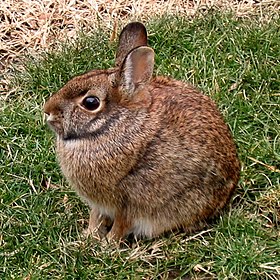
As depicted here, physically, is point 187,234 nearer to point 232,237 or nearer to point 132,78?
point 232,237

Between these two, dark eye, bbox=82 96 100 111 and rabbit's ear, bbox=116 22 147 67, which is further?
rabbit's ear, bbox=116 22 147 67

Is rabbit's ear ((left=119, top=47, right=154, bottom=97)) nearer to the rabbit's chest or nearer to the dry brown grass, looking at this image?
the rabbit's chest

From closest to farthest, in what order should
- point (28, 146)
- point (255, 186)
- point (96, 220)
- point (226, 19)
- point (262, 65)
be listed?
point (96, 220), point (255, 186), point (28, 146), point (262, 65), point (226, 19)

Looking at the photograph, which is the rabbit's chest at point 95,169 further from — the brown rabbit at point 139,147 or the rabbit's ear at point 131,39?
the rabbit's ear at point 131,39

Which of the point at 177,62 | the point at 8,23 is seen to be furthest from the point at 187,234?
the point at 8,23

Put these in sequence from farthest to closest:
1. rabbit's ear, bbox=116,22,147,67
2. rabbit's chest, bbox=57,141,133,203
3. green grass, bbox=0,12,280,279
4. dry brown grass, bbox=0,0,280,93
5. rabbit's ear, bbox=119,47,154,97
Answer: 1. dry brown grass, bbox=0,0,280,93
2. rabbit's ear, bbox=116,22,147,67
3. green grass, bbox=0,12,280,279
4. rabbit's chest, bbox=57,141,133,203
5. rabbit's ear, bbox=119,47,154,97

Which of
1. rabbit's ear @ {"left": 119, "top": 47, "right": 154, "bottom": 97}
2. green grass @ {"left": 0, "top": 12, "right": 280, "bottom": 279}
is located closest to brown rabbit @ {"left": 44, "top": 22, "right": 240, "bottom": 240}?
rabbit's ear @ {"left": 119, "top": 47, "right": 154, "bottom": 97}

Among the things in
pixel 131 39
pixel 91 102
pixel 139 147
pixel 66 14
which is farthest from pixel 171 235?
pixel 66 14

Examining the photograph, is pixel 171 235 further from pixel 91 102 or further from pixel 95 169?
pixel 91 102
